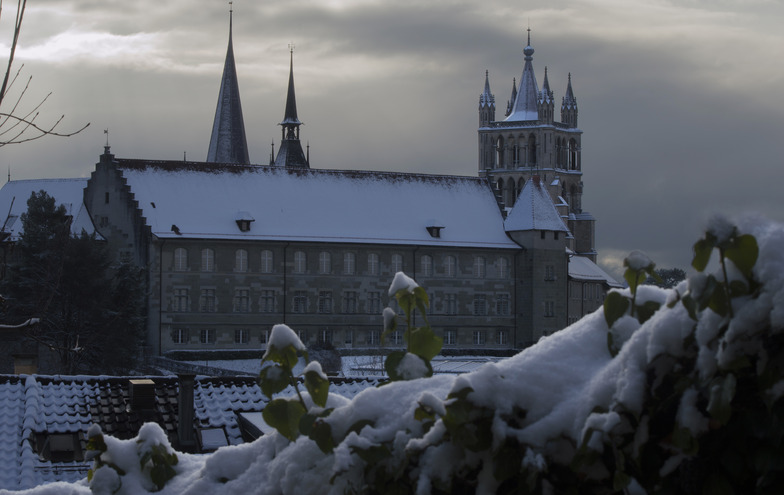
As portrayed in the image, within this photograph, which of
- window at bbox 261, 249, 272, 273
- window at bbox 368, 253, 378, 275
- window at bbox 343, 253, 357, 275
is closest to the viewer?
window at bbox 261, 249, 272, 273

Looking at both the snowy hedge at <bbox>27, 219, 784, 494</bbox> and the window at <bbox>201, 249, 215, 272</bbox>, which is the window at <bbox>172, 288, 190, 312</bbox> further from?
the snowy hedge at <bbox>27, 219, 784, 494</bbox>

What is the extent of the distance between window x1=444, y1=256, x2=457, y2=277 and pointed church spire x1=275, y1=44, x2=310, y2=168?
33.5 m

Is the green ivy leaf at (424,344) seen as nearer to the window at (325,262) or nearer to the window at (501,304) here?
the window at (325,262)

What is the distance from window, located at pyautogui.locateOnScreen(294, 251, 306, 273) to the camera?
198 feet

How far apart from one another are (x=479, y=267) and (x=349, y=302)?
7.60 meters

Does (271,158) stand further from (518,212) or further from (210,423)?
(210,423)

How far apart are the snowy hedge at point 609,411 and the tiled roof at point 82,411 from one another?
47.5 ft

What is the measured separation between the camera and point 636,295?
2412 millimetres

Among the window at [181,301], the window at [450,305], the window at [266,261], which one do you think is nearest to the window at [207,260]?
the window at [181,301]

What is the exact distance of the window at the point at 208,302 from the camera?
58.4 m

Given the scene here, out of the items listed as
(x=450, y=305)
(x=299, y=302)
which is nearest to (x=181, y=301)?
(x=299, y=302)

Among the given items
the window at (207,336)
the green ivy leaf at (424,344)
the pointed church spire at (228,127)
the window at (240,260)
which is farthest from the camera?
the pointed church spire at (228,127)

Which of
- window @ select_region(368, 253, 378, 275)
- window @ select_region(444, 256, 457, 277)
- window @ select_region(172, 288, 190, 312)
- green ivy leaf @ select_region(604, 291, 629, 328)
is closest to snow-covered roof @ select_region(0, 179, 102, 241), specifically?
window @ select_region(172, 288, 190, 312)

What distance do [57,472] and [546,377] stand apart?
52.1ft
